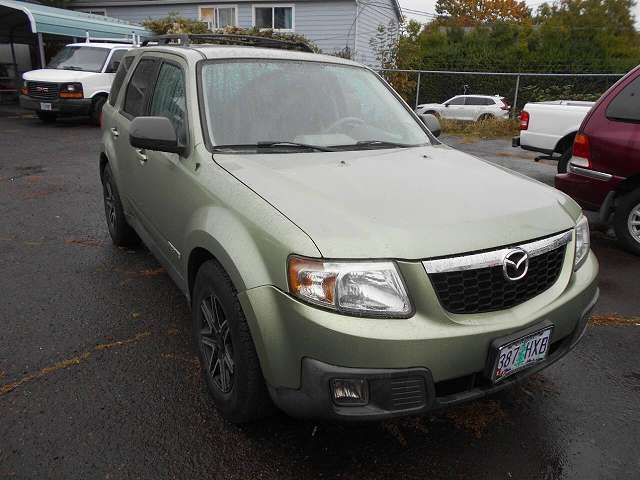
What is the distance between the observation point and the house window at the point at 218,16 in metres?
22.0

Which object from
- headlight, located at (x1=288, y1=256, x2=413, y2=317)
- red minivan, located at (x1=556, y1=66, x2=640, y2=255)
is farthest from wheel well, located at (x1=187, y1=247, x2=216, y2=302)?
red minivan, located at (x1=556, y1=66, x2=640, y2=255)

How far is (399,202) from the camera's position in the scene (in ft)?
7.62

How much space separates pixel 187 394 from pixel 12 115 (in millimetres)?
16017

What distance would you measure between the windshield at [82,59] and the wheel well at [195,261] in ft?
40.9

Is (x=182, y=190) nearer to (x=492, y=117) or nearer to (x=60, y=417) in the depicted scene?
(x=60, y=417)

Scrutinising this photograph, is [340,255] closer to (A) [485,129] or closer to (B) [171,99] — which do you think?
(B) [171,99]

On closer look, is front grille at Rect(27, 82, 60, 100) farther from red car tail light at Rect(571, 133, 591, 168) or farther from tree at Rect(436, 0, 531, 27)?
tree at Rect(436, 0, 531, 27)

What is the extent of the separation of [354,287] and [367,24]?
22.8 m

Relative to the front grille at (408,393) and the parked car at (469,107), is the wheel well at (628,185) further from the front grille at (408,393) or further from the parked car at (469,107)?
the parked car at (469,107)

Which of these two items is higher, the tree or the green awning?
the tree

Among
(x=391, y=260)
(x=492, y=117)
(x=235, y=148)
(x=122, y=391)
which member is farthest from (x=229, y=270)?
(x=492, y=117)

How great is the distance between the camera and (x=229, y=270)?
2.28 m

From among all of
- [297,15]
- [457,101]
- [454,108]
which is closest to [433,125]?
[454,108]

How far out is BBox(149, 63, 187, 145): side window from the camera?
3.13 metres
